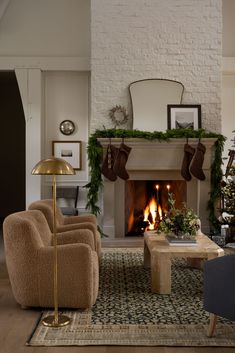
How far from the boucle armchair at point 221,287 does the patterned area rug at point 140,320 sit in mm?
286

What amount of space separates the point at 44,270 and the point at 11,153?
7721 millimetres

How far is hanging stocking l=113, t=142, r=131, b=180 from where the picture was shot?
708 centimetres

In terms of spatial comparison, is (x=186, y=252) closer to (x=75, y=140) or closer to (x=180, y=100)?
(x=180, y=100)

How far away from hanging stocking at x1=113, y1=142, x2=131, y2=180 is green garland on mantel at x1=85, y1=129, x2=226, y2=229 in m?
0.20

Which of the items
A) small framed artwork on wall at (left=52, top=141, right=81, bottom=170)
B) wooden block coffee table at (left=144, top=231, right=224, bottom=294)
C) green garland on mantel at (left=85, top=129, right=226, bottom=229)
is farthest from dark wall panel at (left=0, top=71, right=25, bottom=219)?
wooden block coffee table at (left=144, top=231, right=224, bottom=294)

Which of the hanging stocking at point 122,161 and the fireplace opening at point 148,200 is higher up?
the hanging stocking at point 122,161

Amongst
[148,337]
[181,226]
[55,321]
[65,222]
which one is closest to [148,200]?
[65,222]

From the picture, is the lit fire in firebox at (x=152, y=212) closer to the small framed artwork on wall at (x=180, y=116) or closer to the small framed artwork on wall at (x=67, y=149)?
the small framed artwork on wall at (x=180, y=116)

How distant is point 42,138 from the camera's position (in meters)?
8.52

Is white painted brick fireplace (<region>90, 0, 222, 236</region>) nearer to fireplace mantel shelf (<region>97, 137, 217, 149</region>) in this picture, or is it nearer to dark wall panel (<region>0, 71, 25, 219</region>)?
fireplace mantel shelf (<region>97, 137, 217, 149</region>)

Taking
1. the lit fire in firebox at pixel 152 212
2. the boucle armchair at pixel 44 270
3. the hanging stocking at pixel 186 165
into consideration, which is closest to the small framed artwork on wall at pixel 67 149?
the lit fire in firebox at pixel 152 212

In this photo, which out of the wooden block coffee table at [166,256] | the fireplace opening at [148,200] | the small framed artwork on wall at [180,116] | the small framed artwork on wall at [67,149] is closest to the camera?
the wooden block coffee table at [166,256]

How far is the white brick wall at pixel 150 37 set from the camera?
7.46 m

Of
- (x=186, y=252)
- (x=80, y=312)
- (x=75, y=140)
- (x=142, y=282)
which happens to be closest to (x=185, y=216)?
(x=186, y=252)
